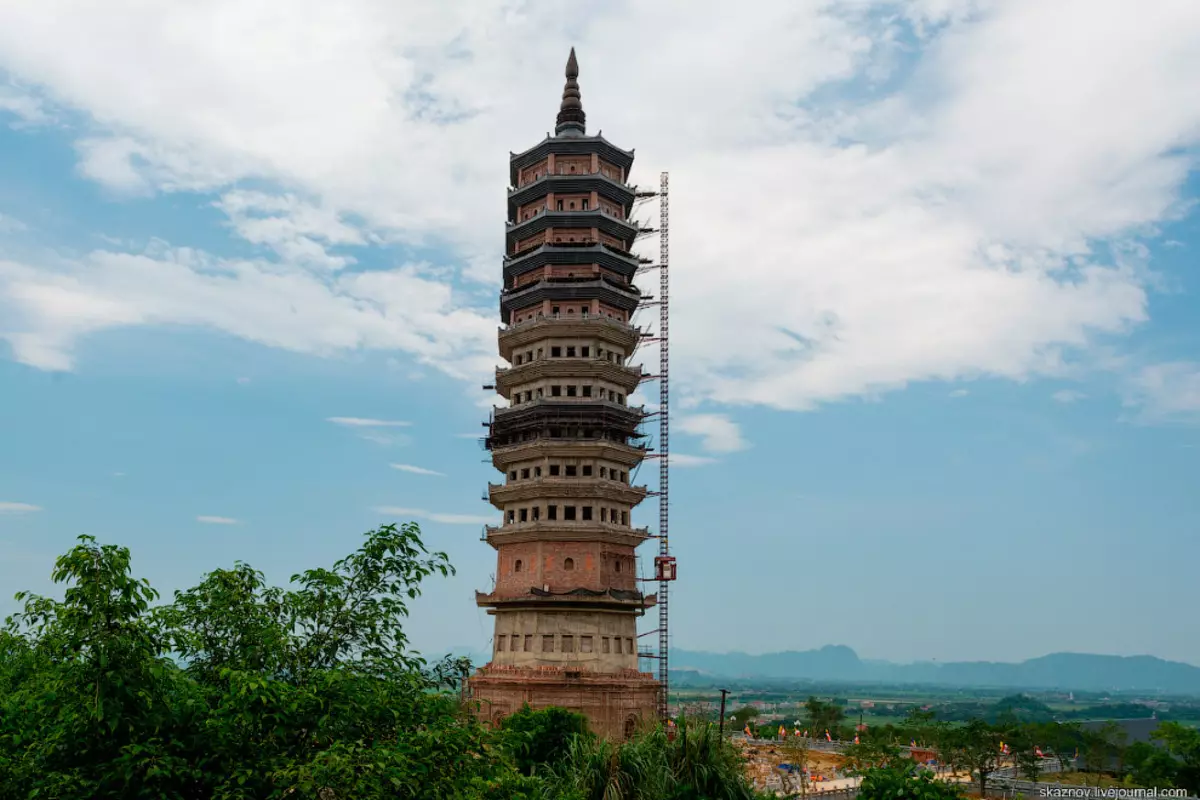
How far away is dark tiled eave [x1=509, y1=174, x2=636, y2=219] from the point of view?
81250 millimetres

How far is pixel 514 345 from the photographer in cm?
8050

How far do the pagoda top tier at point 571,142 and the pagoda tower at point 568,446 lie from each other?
129 mm

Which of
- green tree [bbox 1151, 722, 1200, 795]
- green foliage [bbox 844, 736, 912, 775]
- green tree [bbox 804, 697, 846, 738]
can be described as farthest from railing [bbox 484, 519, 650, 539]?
green tree [bbox 804, 697, 846, 738]

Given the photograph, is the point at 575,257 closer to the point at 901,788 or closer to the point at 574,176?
the point at 574,176

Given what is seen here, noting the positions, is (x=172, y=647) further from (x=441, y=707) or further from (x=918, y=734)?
(x=918, y=734)

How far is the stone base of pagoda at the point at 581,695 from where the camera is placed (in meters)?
67.4

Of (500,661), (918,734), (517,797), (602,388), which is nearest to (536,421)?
(602,388)

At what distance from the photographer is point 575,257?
79938mm

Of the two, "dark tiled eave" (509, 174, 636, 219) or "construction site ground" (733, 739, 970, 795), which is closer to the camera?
"dark tiled eave" (509, 174, 636, 219)

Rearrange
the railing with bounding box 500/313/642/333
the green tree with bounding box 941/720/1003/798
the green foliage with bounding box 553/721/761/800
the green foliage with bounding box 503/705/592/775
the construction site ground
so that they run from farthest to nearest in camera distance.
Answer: the construction site ground, the green tree with bounding box 941/720/1003/798, the railing with bounding box 500/313/642/333, the green foliage with bounding box 503/705/592/775, the green foliage with bounding box 553/721/761/800

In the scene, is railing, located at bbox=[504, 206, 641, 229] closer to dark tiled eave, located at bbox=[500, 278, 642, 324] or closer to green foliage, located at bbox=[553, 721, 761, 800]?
dark tiled eave, located at bbox=[500, 278, 642, 324]

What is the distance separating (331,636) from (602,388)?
54.9m

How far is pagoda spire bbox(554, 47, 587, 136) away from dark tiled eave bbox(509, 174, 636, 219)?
5.97 m

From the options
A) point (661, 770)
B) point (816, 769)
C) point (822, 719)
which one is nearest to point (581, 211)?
point (661, 770)
